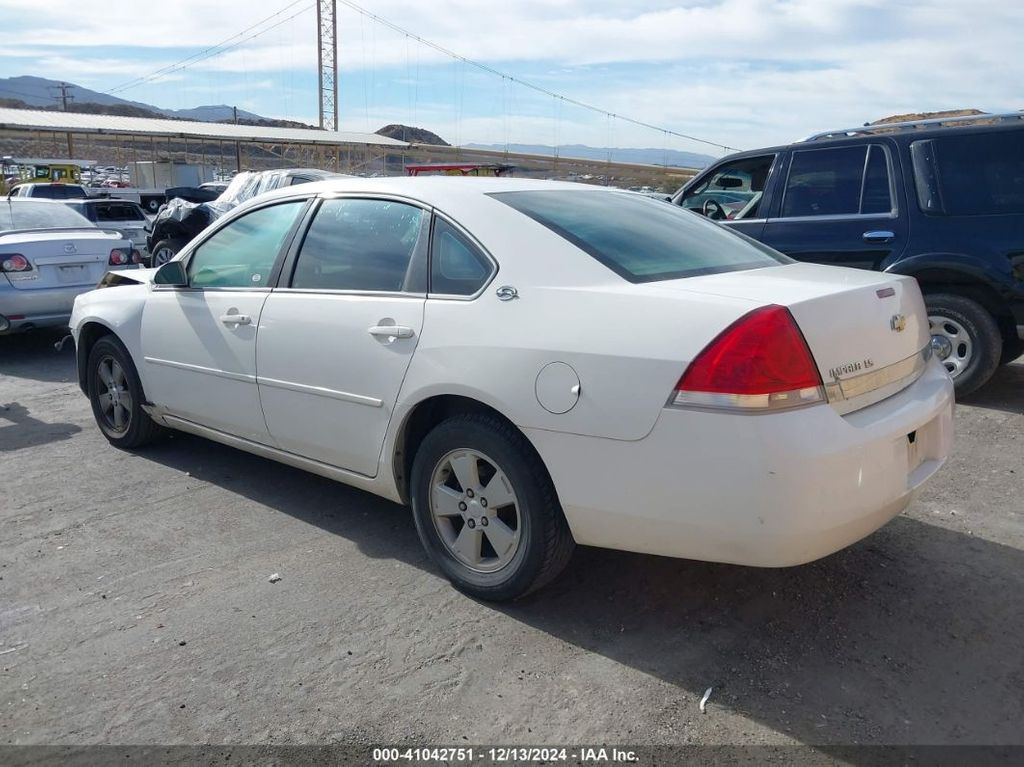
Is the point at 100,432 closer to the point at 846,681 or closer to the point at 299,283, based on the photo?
the point at 299,283

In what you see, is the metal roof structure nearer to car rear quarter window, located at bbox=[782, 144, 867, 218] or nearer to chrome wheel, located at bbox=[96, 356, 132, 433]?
chrome wheel, located at bbox=[96, 356, 132, 433]

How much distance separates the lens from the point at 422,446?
137 inches

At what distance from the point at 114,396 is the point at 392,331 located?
2.68 m

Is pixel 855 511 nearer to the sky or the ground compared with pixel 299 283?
nearer to the ground

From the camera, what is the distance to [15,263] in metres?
8.36

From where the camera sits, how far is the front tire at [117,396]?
16.8 feet

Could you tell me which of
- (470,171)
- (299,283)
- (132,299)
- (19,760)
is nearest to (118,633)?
(19,760)

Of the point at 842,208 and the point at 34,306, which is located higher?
the point at 842,208

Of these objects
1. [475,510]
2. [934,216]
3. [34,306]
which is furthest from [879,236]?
[34,306]

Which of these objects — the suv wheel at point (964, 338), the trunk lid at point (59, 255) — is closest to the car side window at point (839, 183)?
the suv wheel at point (964, 338)

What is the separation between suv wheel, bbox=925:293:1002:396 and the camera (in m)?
6.13

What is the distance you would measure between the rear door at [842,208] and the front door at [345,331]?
4.15 metres

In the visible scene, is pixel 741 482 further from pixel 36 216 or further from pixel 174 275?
pixel 36 216

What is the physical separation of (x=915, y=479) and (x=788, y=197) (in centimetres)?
441
